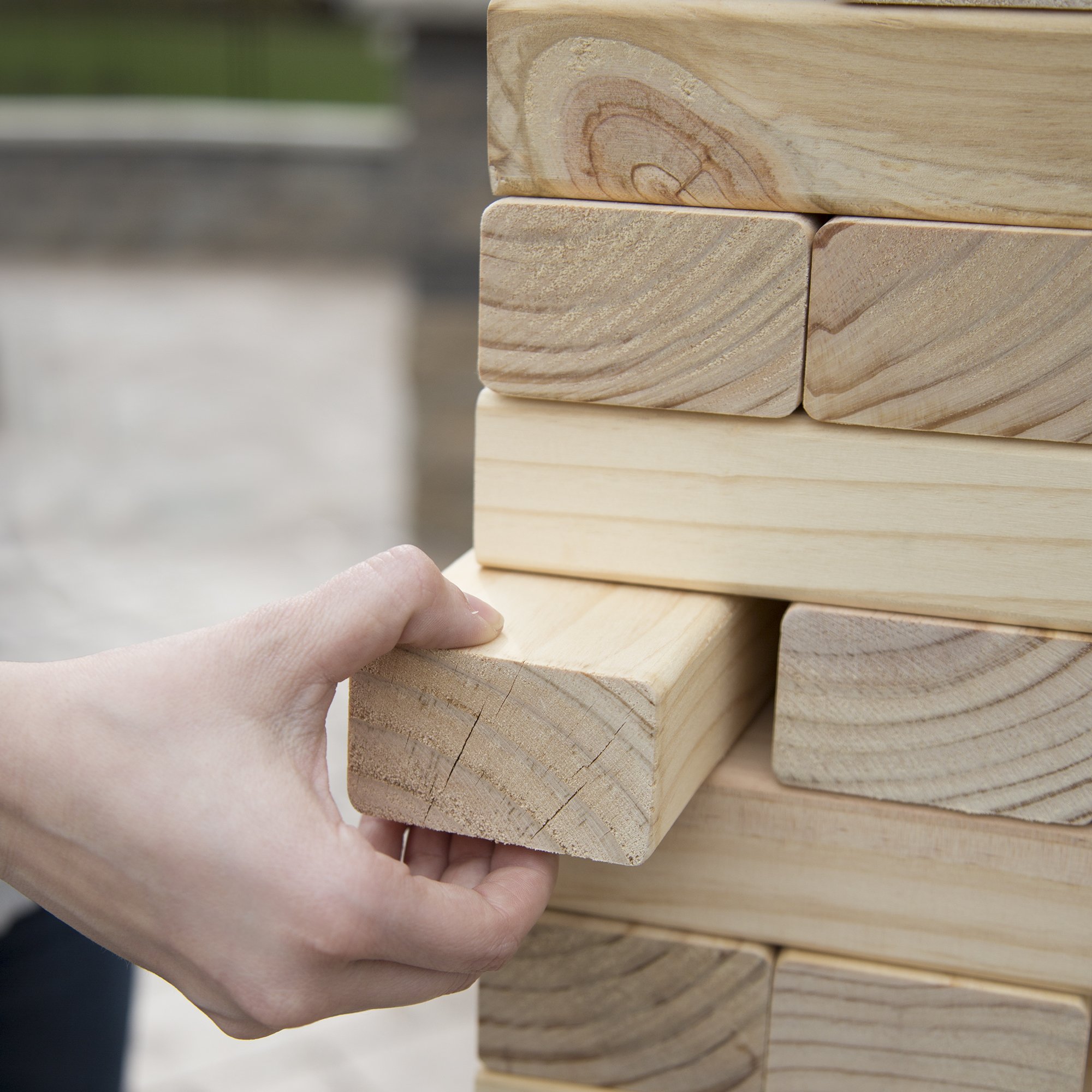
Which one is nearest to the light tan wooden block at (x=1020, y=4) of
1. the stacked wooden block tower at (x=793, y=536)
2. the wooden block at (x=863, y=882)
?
the stacked wooden block tower at (x=793, y=536)

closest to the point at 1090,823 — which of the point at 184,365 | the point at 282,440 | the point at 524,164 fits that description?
the point at 524,164

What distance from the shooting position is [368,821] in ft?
2.73

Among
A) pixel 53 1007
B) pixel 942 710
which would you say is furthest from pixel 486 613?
pixel 53 1007

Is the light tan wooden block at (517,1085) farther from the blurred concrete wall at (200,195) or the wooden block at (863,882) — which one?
the blurred concrete wall at (200,195)

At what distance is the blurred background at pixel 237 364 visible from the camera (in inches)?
103

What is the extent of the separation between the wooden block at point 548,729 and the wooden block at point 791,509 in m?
0.05

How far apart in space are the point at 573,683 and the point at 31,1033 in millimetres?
1135

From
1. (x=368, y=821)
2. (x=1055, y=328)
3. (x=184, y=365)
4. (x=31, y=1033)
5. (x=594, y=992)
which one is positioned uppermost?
(x=1055, y=328)

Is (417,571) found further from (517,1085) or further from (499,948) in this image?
(517,1085)

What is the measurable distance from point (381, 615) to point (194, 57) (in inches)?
741

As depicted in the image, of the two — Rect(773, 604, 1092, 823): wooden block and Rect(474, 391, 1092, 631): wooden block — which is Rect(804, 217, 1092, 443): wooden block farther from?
Rect(773, 604, 1092, 823): wooden block

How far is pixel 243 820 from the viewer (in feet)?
2.20

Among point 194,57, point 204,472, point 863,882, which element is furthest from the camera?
point 194,57

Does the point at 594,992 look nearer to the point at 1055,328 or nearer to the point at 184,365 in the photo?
the point at 1055,328
